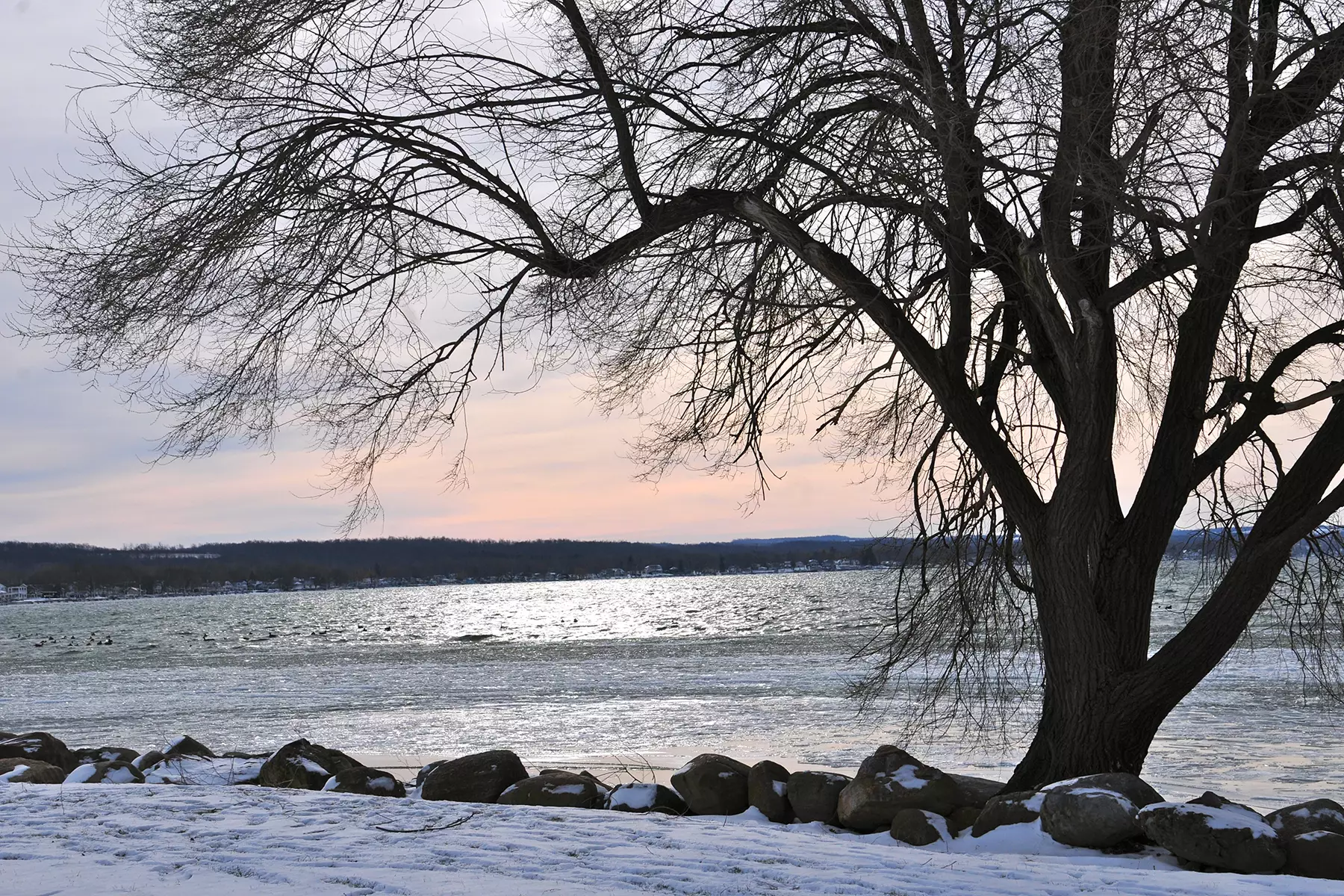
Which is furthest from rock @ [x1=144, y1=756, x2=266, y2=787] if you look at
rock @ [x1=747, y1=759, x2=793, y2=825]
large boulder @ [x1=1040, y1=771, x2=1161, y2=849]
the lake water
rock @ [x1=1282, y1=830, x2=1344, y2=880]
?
rock @ [x1=1282, y1=830, x2=1344, y2=880]

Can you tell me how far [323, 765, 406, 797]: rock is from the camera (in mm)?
9414

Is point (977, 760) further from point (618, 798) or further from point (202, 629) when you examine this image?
point (202, 629)

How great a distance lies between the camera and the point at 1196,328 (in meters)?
8.22

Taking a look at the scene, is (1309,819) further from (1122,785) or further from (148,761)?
(148,761)

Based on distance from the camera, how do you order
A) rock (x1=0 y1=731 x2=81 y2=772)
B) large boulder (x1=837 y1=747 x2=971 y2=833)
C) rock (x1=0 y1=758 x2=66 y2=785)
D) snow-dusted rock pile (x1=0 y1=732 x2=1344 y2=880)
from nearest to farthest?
snow-dusted rock pile (x1=0 y1=732 x2=1344 y2=880)
large boulder (x1=837 y1=747 x2=971 y2=833)
rock (x1=0 y1=758 x2=66 y2=785)
rock (x1=0 y1=731 x2=81 y2=772)

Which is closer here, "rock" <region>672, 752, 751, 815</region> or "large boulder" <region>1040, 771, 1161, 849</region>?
"large boulder" <region>1040, 771, 1161, 849</region>

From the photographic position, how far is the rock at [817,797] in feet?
26.8

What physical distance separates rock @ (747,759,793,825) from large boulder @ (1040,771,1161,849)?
1975 millimetres

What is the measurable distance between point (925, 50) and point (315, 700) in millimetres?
20490

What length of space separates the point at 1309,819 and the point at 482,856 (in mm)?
5020

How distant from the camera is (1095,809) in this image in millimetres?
6781

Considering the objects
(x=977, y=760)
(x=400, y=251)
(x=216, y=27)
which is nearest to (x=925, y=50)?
(x=400, y=251)

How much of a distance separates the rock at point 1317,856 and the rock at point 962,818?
1.85 metres

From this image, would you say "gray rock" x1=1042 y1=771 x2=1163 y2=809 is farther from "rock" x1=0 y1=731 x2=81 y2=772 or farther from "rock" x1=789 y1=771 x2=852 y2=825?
"rock" x1=0 y1=731 x2=81 y2=772
